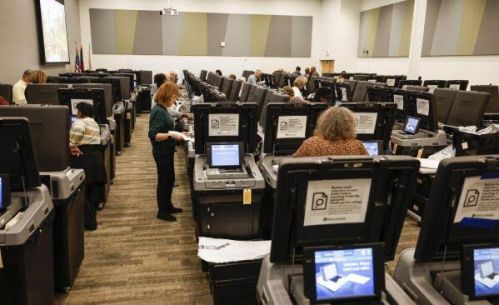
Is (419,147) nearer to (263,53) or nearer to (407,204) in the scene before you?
(407,204)

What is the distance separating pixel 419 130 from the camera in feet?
14.3

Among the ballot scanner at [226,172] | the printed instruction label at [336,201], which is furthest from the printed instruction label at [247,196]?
the printed instruction label at [336,201]

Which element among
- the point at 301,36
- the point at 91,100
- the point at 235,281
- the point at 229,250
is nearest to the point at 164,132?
the point at 91,100

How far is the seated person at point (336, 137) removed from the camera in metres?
2.27

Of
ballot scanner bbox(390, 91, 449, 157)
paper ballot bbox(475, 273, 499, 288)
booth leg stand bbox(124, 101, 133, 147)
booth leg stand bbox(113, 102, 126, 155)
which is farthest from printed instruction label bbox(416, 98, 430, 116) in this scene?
booth leg stand bbox(124, 101, 133, 147)

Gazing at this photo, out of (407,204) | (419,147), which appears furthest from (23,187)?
(419,147)

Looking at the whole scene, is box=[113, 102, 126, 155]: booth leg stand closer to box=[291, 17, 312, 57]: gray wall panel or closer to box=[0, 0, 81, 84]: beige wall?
box=[0, 0, 81, 84]: beige wall

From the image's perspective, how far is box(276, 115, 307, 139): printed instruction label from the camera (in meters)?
3.02

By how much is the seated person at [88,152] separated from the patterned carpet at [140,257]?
0.21 meters

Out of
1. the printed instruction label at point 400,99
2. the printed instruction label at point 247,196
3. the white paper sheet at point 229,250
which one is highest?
the printed instruction label at point 400,99

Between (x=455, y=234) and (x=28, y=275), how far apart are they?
6.32 feet

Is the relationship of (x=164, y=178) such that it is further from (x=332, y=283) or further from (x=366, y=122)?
(x=332, y=283)

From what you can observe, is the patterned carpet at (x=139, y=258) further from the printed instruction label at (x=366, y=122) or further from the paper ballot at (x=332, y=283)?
the printed instruction label at (x=366, y=122)

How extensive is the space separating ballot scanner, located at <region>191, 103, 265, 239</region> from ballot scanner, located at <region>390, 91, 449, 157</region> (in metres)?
1.82
